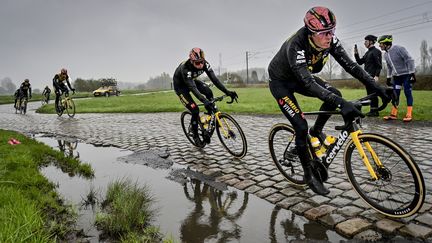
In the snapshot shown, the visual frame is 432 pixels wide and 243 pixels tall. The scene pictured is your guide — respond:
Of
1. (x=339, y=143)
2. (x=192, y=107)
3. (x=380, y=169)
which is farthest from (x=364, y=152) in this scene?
(x=192, y=107)

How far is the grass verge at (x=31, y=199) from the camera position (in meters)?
3.02

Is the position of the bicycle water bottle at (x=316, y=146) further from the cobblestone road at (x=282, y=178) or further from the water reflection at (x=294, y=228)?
the water reflection at (x=294, y=228)

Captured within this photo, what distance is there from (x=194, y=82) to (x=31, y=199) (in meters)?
4.32

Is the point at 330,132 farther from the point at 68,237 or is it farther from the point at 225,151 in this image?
the point at 68,237

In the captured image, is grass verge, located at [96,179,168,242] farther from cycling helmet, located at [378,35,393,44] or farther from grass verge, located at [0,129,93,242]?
cycling helmet, located at [378,35,393,44]

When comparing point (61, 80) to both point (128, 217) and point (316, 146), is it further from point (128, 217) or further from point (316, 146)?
point (316, 146)

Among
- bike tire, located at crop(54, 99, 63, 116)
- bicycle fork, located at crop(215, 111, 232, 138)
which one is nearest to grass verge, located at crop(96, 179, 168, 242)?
bicycle fork, located at crop(215, 111, 232, 138)

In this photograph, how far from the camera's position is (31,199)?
13.6ft

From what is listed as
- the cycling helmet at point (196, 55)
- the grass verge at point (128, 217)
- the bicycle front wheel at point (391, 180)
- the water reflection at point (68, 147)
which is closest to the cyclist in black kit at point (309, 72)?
the bicycle front wheel at point (391, 180)

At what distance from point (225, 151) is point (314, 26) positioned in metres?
4.13

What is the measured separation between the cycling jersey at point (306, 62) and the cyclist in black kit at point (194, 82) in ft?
7.54

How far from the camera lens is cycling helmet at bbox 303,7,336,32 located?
366cm

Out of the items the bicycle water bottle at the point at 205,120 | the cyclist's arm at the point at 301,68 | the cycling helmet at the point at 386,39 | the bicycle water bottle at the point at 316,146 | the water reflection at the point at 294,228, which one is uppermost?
the cycling helmet at the point at 386,39

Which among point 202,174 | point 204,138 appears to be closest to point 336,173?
point 202,174
